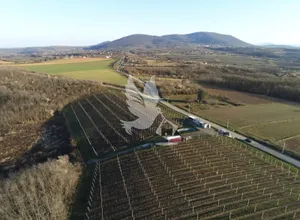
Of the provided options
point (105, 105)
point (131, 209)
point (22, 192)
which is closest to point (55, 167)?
point (22, 192)

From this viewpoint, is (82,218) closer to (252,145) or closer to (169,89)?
(252,145)

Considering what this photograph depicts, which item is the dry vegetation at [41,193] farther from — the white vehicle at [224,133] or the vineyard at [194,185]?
the white vehicle at [224,133]

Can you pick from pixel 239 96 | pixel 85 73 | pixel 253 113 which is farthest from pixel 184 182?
pixel 85 73

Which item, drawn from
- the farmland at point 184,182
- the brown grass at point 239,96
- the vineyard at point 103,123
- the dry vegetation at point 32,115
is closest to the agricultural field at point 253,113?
the brown grass at point 239,96

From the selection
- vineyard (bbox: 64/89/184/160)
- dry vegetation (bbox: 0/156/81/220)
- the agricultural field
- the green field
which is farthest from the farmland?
the green field

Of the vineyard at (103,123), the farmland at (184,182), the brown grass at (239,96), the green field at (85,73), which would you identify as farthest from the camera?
the green field at (85,73)
